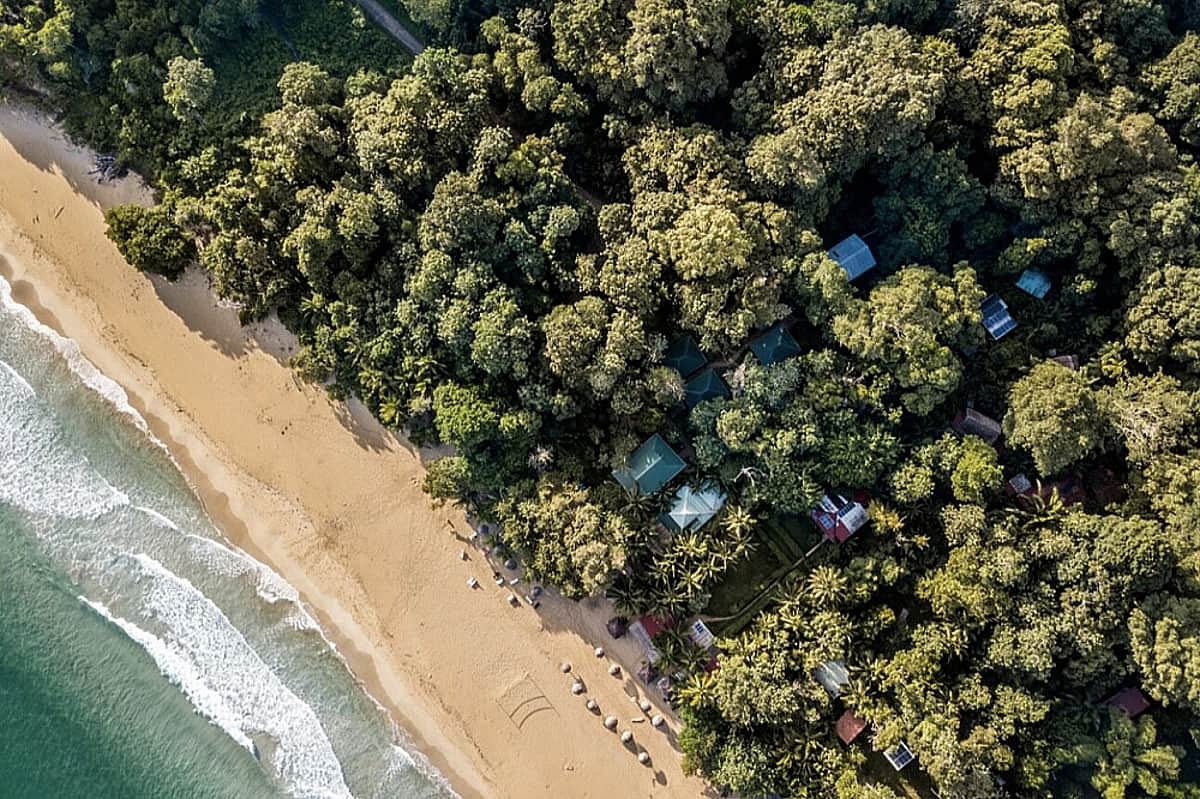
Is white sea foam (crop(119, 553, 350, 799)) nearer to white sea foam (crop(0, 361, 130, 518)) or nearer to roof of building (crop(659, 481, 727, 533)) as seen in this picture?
white sea foam (crop(0, 361, 130, 518))

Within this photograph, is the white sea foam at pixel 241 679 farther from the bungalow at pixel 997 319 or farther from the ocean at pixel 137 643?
the bungalow at pixel 997 319

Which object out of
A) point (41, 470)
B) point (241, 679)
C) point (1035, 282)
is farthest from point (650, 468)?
point (41, 470)

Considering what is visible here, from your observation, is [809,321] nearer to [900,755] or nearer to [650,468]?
[650,468]

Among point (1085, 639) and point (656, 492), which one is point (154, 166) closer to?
point (656, 492)

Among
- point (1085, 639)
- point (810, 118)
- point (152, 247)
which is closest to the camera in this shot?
point (1085, 639)

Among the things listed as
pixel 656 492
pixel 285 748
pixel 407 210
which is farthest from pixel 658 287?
pixel 285 748

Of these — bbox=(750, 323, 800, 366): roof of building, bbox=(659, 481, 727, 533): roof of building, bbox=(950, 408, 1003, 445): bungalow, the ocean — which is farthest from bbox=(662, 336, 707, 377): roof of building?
the ocean
